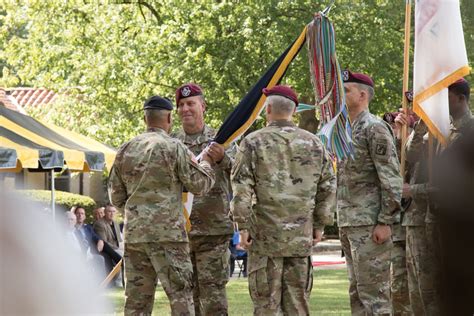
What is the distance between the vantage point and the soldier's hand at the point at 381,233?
8.12m

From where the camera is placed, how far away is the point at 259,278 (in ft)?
24.8

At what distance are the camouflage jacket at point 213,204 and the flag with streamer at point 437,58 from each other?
6.21ft

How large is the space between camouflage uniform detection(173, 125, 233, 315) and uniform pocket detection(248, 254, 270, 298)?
1.03m

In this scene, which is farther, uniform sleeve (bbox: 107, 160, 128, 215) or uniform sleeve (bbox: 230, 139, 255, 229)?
uniform sleeve (bbox: 107, 160, 128, 215)

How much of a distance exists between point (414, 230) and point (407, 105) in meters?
1.49

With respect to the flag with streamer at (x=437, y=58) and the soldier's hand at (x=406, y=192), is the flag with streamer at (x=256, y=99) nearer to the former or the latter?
the flag with streamer at (x=437, y=58)

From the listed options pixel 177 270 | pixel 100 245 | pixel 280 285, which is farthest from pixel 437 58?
pixel 100 245

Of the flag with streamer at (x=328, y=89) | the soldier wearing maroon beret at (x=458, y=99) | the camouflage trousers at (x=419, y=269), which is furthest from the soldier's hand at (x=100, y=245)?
the soldier wearing maroon beret at (x=458, y=99)

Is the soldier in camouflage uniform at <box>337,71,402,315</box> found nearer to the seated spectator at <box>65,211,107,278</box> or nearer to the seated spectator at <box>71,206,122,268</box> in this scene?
the seated spectator at <box>65,211,107,278</box>

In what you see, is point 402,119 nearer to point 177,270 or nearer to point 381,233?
point 381,233

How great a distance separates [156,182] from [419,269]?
96.7 inches

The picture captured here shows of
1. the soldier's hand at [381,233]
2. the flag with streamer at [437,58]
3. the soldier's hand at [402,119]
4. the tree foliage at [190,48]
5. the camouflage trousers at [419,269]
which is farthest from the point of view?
the tree foliage at [190,48]

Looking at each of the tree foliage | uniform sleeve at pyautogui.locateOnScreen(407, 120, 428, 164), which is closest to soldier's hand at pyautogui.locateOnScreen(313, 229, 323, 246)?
uniform sleeve at pyautogui.locateOnScreen(407, 120, 428, 164)

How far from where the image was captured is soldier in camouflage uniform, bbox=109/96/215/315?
770cm
